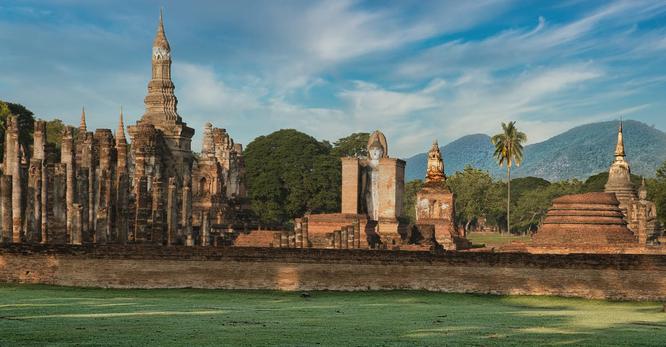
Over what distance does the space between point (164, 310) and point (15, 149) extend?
48.0 feet

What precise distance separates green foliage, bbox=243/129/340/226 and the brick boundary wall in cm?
4869

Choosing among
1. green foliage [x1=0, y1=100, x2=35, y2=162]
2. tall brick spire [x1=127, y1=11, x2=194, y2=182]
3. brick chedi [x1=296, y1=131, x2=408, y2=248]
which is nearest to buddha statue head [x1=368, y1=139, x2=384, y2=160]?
brick chedi [x1=296, y1=131, x2=408, y2=248]

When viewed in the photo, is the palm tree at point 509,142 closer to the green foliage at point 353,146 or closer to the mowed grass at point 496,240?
the mowed grass at point 496,240

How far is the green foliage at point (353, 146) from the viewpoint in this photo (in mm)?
87062

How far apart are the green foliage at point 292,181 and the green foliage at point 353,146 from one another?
7.58 meters

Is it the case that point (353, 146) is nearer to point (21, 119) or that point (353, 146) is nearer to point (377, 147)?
point (21, 119)

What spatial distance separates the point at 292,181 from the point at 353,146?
41.7 ft

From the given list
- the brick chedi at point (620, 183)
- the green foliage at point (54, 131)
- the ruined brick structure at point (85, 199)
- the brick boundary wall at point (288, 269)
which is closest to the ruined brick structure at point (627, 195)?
the brick chedi at point (620, 183)

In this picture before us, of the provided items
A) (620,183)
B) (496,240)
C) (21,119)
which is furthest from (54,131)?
(620,183)

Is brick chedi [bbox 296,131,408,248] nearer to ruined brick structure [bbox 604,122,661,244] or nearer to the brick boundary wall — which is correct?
the brick boundary wall

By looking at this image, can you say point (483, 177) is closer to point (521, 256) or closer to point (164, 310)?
point (521, 256)

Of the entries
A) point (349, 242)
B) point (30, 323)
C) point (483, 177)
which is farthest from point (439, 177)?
point (483, 177)

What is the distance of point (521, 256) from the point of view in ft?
79.0

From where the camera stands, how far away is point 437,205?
5362cm
